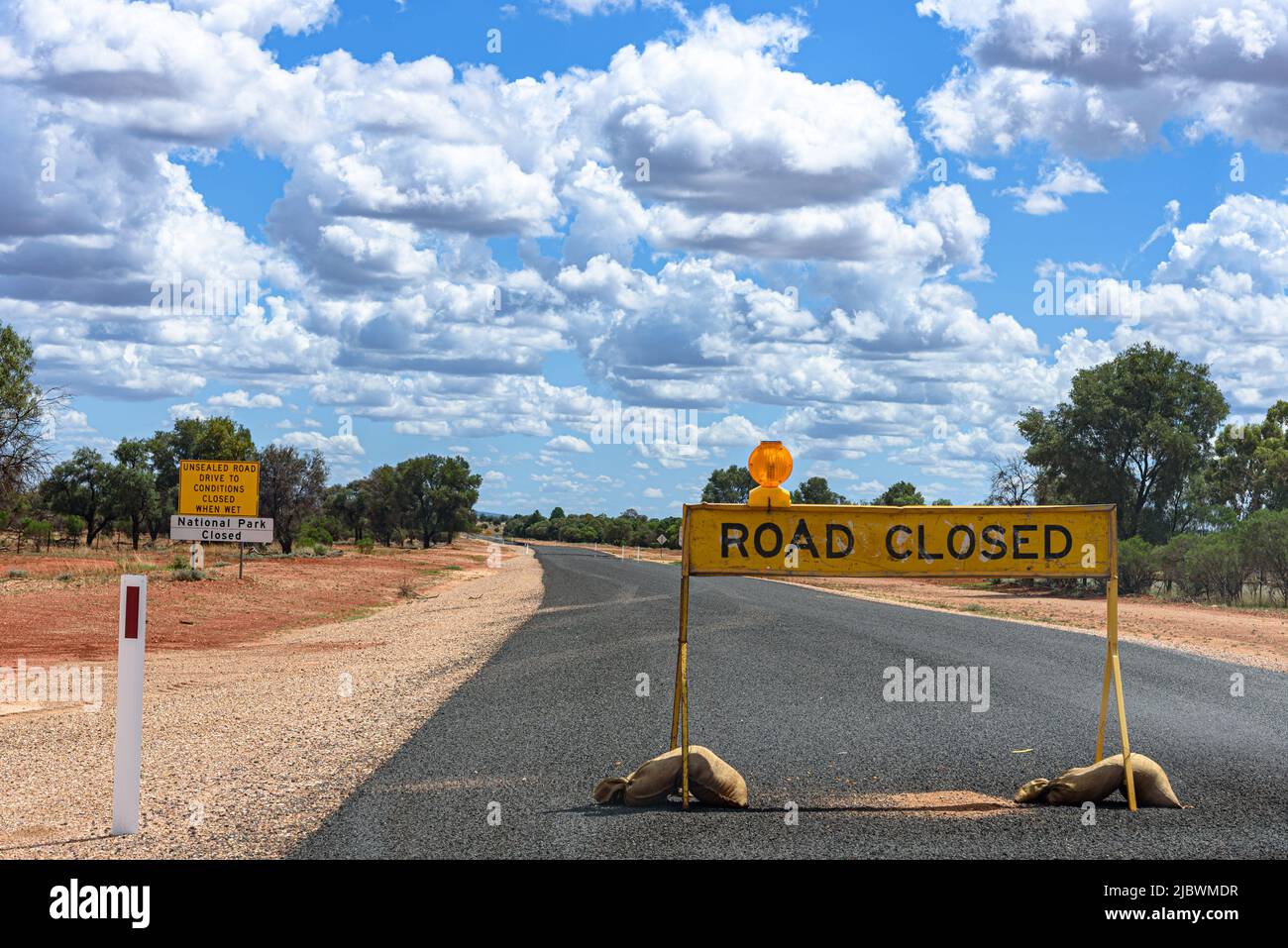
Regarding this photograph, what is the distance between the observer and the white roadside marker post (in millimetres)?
7391

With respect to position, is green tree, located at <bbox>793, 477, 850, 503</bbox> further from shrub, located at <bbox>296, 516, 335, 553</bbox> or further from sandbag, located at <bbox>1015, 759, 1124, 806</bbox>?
Result: sandbag, located at <bbox>1015, 759, 1124, 806</bbox>

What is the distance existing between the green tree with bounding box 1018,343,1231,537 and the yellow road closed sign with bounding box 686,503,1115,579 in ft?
142

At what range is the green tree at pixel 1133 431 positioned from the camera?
4953 centimetres

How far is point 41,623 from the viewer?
2564 cm

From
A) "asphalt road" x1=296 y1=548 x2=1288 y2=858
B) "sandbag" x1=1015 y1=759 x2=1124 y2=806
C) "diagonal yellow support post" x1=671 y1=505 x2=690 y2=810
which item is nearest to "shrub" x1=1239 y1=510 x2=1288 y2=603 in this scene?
"asphalt road" x1=296 y1=548 x2=1288 y2=858

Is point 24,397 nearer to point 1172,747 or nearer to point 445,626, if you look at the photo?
point 445,626

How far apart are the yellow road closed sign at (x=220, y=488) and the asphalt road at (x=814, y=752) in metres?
21.5

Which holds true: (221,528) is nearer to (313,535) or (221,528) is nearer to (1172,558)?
(1172,558)

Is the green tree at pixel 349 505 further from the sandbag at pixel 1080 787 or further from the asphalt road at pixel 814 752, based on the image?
the sandbag at pixel 1080 787

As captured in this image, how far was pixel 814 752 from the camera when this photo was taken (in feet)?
33.7

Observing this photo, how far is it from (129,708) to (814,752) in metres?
5.31
